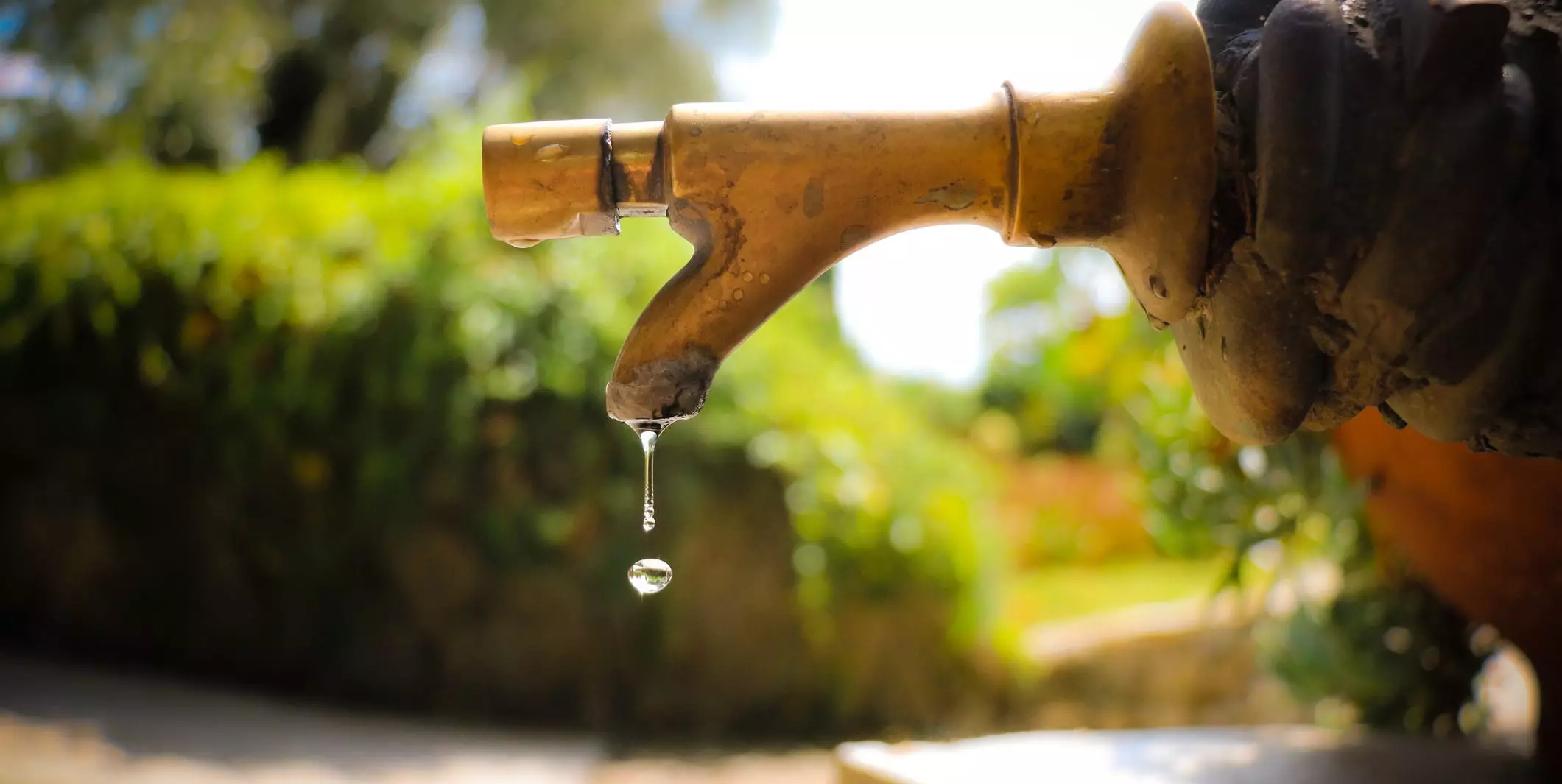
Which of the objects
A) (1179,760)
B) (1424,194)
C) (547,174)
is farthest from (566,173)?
(1179,760)

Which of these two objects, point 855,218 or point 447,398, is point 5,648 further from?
Answer: point 855,218

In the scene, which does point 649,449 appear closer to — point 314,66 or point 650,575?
point 650,575

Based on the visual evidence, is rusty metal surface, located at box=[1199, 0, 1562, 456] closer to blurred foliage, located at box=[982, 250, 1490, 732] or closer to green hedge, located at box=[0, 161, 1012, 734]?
blurred foliage, located at box=[982, 250, 1490, 732]

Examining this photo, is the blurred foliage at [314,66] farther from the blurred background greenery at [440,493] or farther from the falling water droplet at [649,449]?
the falling water droplet at [649,449]

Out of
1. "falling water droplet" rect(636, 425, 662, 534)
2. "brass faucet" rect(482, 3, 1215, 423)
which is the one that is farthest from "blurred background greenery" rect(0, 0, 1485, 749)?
"brass faucet" rect(482, 3, 1215, 423)

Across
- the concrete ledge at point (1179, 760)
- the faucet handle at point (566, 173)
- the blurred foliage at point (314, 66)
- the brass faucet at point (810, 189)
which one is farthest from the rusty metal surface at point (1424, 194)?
the blurred foliage at point (314, 66)

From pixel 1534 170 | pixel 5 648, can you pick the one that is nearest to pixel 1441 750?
pixel 1534 170

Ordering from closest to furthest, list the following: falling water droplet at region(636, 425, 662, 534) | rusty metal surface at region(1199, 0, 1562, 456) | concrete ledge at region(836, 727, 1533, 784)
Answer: rusty metal surface at region(1199, 0, 1562, 456) < falling water droplet at region(636, 425, 662, 534) < concrete ledge at region(836, 727, 1533, 784)
